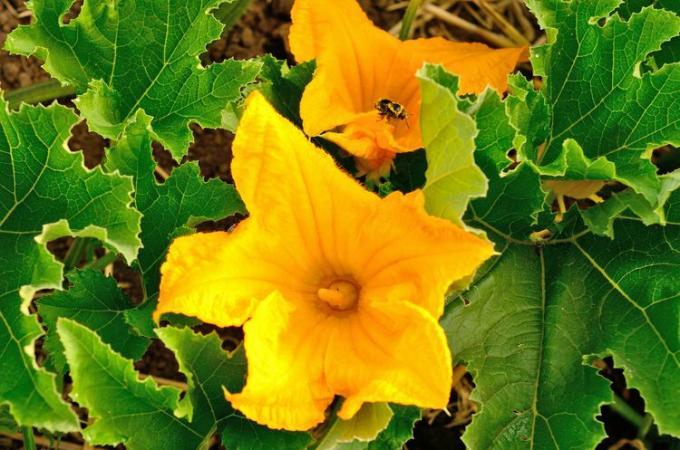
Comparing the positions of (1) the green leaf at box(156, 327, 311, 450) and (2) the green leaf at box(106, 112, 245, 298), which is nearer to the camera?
(1) the green leaf at box(156, 327, 311, 450)

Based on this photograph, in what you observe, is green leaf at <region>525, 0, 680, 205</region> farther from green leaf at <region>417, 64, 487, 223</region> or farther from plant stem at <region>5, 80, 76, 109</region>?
plant stem at <region>5, 80, 76, 109</region>

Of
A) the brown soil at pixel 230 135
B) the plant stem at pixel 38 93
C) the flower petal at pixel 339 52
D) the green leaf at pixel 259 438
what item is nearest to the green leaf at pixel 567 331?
→ the green leaf at pixel 259 438

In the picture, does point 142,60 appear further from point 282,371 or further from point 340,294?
point 282,371

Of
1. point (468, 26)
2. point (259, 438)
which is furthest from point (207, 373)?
point (468, 26)

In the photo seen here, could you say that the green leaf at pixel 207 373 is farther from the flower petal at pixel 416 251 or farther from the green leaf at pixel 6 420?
the green leaf at pixel 6 420

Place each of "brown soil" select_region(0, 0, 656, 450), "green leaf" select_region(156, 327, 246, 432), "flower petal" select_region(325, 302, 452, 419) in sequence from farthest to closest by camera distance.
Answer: "brown soil" select_region(0, 0, 656, 450), "green leaf" select_region(156, 327, 246, 432), "flower petal" select_region(325, 302, 452, 419)

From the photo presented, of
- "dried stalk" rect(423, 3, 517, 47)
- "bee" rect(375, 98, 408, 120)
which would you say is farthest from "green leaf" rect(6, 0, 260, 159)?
"dried stalk" rect(423, 3, 517, 47)

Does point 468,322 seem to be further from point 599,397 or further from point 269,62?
point 269,62
